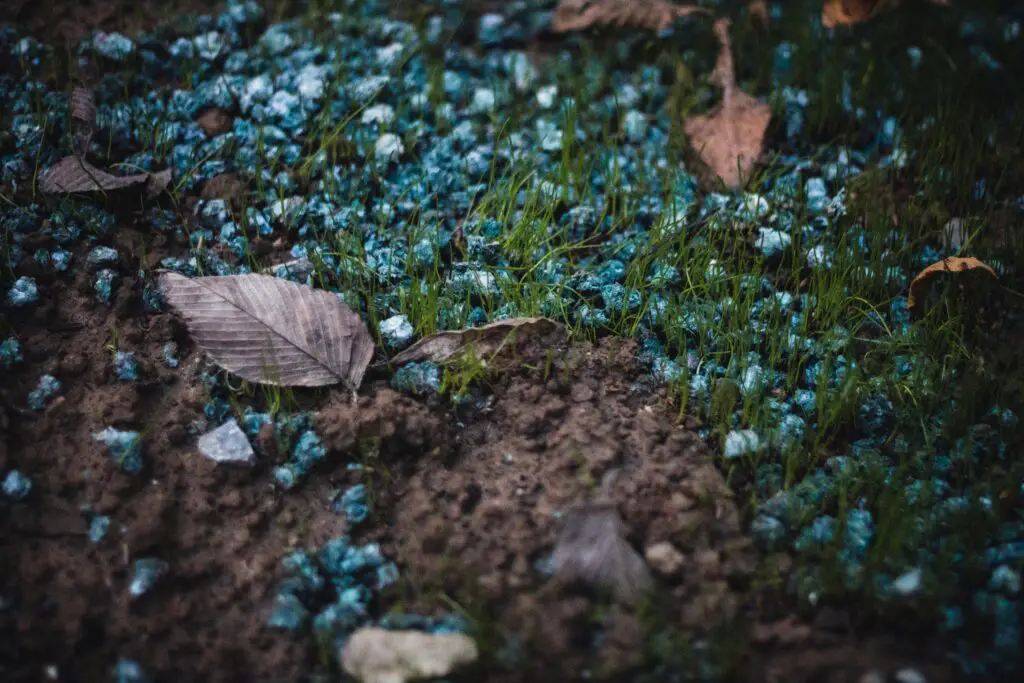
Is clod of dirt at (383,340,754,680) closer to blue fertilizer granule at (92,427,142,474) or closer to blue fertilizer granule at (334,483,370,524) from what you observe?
blue fertilizer granule at (334,483,370,524)

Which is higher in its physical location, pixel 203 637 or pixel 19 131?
pixel 19 131

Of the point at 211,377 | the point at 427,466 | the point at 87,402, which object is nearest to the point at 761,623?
the point at 427,466

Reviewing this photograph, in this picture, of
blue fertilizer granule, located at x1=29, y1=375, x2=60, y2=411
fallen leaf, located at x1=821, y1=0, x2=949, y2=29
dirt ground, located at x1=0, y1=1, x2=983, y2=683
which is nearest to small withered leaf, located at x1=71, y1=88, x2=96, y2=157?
dirt ground, located at x1=0, y1=1, x2=983, y2=683

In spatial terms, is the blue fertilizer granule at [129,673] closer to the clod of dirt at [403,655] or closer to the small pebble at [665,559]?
the clod of dirt at [403,655]

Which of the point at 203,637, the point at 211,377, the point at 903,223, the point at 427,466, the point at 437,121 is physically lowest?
the point at 203,637

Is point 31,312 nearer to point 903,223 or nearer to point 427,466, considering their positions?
point 427,466

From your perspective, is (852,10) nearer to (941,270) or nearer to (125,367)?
(941,270)

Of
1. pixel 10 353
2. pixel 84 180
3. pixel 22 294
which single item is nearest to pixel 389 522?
pixel 10 353
